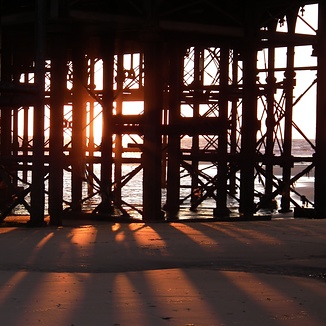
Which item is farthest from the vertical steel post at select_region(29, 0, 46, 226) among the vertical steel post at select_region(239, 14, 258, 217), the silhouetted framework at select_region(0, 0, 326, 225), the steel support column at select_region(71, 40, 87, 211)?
the vertical steel post at select_region(239, 14, 258, 217)

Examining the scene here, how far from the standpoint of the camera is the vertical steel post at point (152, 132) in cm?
1487

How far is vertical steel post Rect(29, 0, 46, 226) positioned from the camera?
42.8ft

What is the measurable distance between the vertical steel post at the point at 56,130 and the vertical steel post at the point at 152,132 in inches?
68.3

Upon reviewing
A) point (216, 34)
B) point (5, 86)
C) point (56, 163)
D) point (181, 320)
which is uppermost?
point (216, 34)

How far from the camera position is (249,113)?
1639cm

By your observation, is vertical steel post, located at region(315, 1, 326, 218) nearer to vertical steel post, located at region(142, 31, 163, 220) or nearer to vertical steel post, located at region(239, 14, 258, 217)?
vertical steel post, located at region(239, 14, 258, 217)

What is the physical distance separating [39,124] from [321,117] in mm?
6098

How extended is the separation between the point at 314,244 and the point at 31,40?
10533 mm

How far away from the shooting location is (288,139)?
21.2 m

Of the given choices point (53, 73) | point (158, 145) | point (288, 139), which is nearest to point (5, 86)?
point (53, 73)

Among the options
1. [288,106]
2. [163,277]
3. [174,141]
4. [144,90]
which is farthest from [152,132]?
[163,277]

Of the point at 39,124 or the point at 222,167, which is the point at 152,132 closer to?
the point at 39,124

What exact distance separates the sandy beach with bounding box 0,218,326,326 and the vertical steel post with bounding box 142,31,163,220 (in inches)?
110

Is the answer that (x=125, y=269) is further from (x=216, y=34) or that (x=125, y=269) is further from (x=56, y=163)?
(x=216, y=34)
